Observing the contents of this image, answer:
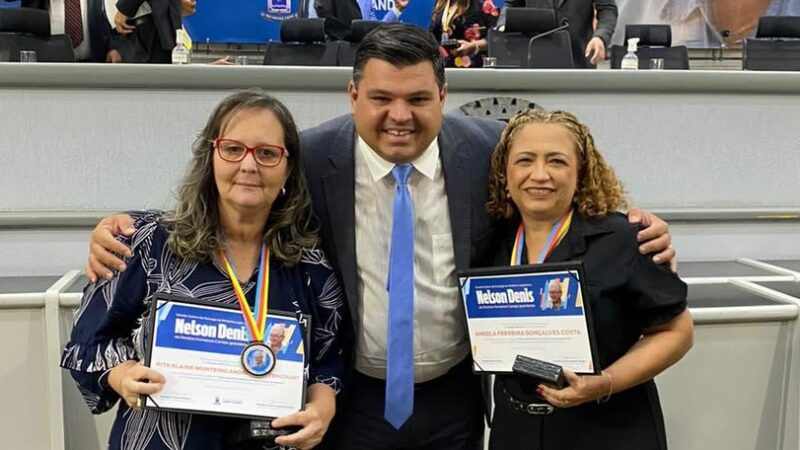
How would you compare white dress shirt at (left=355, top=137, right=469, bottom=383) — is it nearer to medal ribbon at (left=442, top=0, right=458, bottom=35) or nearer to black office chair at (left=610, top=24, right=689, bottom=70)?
medal ribbon at (left=442, top=0, right=458, bottom=35)

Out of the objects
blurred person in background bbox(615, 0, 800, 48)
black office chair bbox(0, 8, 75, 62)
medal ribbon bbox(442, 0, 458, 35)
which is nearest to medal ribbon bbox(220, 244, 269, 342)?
black office chair bbox(0, 8, 75, 62)

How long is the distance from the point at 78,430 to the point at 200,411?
1.06m

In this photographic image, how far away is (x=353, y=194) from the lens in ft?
5.11

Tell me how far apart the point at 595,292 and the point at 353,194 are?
0.54m

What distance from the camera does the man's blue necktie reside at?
1.48 m

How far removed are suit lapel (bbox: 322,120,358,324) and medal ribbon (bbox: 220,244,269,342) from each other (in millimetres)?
189

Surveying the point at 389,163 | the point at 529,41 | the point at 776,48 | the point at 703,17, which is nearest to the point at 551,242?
the point at 389,163

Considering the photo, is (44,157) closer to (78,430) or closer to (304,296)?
(78,430)

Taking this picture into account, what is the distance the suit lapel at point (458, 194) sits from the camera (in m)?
1.54

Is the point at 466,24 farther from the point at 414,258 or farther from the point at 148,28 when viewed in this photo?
the point at 414,258

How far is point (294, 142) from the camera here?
55.8 inches

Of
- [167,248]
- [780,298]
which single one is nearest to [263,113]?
[167,248]

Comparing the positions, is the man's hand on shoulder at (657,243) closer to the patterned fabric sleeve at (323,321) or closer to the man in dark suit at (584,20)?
the patterned fabric sleeve at (323,321)

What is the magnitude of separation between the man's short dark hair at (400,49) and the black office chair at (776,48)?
133 inches
